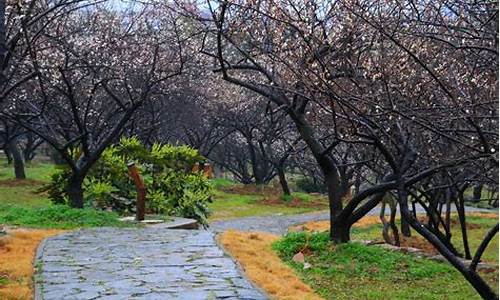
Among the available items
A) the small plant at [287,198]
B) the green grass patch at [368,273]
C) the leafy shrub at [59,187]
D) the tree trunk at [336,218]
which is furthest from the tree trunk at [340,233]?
the small plant at [287,198]

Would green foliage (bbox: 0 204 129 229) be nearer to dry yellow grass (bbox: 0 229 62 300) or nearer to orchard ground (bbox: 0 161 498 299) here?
orchard ground (bbox: 0 161 498 299)

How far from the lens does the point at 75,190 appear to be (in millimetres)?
13883

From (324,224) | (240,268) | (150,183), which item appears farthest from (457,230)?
A: (240,268)

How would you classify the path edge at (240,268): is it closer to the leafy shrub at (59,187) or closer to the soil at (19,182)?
the leafy shrub at (59,187)

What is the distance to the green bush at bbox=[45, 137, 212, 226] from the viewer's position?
47.1 ft

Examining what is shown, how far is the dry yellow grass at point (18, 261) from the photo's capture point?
20.7ft

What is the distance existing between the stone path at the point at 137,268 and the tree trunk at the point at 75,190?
137 inches

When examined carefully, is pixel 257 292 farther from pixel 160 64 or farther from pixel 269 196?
pixel 269 196

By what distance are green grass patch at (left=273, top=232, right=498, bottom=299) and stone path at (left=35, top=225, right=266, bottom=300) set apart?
1.01m

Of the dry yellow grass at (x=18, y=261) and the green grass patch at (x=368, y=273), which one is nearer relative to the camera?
the dry yellow grass at (x=18, y=261)

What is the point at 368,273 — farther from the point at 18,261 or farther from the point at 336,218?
the point at 18,261

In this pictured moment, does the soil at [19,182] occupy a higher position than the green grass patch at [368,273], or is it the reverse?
the soil at [19,182]

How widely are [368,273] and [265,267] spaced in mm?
1229

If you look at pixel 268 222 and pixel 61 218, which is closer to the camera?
pixel 61 218
